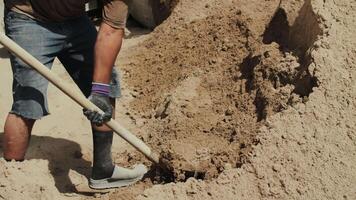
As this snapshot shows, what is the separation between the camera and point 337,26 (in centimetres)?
345

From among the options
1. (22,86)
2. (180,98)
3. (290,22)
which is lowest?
(180,98)

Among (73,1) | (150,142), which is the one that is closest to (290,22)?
(150,142)

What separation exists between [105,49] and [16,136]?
2.45ft

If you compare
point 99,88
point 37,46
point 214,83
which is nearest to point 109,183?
point 99,88

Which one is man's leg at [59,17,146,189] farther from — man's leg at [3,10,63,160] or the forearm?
the forearm

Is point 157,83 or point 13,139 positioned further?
point 157,83

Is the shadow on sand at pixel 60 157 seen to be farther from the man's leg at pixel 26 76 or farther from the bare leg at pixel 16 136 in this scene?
the man's leg at pixel 26 76

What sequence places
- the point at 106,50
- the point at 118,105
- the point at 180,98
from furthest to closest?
the point at 118,105 → the point at 180,98 → the point at 106,50

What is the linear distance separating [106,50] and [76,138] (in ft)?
4.51

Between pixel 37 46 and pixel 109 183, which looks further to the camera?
pixel 109 183

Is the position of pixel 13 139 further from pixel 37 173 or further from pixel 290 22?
pixel 290 22

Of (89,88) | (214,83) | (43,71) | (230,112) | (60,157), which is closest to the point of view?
(43,71)

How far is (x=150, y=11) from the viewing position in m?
5.99

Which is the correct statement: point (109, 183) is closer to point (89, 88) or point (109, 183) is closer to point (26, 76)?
point (89, 88)
